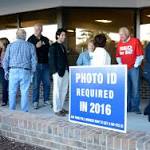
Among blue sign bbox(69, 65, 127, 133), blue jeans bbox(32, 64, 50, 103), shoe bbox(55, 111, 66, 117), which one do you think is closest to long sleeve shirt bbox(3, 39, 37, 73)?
shoe bbox(55, 111, 66, 117)

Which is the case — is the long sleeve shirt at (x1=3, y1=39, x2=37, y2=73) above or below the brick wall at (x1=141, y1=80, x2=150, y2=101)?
above

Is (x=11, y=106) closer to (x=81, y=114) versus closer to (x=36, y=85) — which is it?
(x=36, y=85)

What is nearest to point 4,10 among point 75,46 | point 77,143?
point 75,46

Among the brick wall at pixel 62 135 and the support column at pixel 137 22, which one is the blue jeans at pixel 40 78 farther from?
the support column at pixel 137 22

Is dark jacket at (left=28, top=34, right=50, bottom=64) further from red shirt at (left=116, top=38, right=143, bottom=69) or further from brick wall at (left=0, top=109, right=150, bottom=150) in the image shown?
brick wall at (left=0, top=109, right=150, bottom=150)

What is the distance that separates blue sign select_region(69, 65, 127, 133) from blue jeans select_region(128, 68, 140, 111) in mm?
2614

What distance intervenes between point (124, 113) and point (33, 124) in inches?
78.3

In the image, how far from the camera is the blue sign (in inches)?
194

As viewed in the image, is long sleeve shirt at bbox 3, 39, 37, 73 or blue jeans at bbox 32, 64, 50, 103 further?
blue jeans at bbox 32, 64, 50, 103

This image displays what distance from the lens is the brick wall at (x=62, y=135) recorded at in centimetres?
512

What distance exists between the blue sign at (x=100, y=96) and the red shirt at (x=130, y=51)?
8.33ft

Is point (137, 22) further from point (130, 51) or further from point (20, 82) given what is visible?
point (20, 82)

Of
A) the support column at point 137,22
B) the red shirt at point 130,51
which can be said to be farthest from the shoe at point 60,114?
the support column at point 137,22

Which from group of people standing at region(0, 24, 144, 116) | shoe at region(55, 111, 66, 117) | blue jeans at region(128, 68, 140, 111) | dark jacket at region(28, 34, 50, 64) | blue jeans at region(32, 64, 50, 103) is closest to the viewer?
shoe at region(55, 111, 66, 117)
